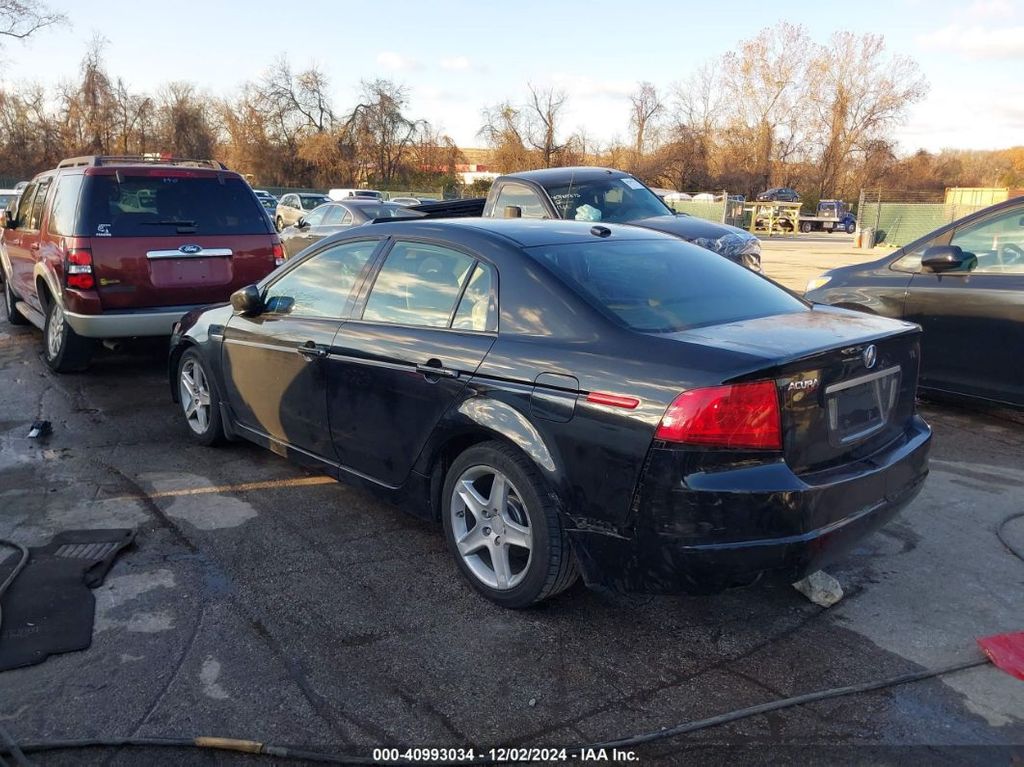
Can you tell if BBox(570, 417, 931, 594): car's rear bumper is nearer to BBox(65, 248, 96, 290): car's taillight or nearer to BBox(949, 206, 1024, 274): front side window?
BBox(949, 206, 1024, 274): front side window

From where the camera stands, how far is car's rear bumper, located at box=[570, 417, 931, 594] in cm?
283

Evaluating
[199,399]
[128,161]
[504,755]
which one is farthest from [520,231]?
[128,161]

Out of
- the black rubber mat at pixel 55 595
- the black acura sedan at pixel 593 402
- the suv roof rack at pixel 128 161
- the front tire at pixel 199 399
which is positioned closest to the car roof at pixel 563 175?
the suv roof rack at pixel 128 161

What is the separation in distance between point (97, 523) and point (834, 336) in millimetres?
3765

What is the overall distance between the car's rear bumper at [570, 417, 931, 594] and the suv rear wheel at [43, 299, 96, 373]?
20.3 feet

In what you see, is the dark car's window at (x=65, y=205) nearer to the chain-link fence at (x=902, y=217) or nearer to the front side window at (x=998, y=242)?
the front side window at (x=998, y=242)

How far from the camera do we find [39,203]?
8.40m

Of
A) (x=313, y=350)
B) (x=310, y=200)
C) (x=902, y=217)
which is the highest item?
(x=310, y=200)

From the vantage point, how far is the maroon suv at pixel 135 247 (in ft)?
23.1

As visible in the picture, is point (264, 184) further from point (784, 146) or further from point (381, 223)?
point (381, 223)

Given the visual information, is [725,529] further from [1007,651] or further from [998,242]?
[998,242]

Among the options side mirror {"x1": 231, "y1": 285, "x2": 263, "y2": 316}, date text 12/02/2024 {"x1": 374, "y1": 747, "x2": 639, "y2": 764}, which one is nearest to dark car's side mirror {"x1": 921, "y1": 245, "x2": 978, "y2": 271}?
side mirror {"x1": 231, "y1": 285, "x2": 263, "y2": 316}

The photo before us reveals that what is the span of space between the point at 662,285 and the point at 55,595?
3.01 m

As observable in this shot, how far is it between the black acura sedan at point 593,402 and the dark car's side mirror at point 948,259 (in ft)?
8.84
